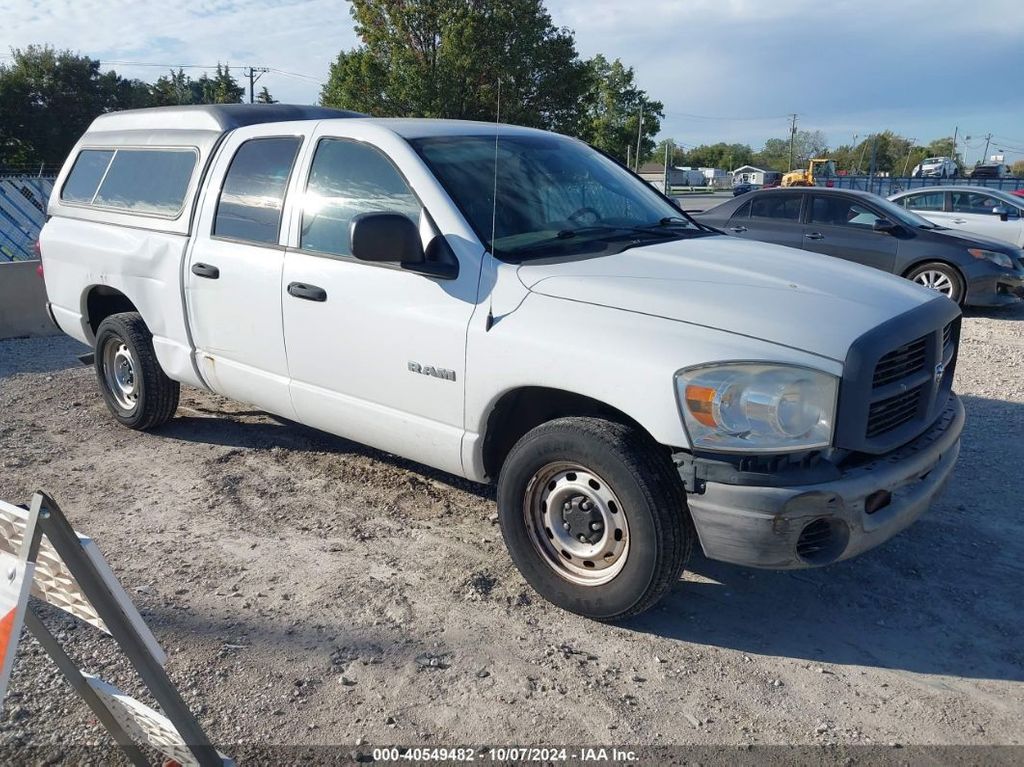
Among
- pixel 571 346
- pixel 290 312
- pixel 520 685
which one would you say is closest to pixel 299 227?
pixel 290 312

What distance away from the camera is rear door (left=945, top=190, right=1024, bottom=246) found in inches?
494

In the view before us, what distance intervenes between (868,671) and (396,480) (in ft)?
8.95

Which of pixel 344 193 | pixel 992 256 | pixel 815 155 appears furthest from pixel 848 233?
pixel 815 155

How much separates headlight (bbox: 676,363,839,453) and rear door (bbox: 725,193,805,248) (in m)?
8.13

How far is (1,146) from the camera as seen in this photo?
4184 cm

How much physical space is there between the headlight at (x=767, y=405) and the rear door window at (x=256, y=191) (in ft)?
8.46

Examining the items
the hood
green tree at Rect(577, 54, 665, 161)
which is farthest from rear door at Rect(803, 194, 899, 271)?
green tree at Rect(577, 54, 665, 161)

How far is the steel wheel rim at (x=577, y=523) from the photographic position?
3.30 m

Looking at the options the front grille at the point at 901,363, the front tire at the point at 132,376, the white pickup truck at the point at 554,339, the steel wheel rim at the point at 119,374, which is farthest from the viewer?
the steel wheel rim at the point at 119,374

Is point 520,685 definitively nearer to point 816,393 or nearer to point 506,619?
point 506,619

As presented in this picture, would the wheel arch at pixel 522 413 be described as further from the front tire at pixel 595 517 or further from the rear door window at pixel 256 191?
the rear door window at pixel 256 191

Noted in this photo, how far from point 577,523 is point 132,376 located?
3.67m

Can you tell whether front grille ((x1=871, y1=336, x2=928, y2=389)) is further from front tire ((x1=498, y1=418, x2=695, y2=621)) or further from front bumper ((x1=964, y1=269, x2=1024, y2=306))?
front bumper ((x1=964, y1=269, x2=1024, y2=306))

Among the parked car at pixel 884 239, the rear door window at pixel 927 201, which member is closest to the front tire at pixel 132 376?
the parked car at pixel 884 239
